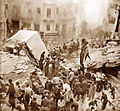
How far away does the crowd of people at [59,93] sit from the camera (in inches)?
297

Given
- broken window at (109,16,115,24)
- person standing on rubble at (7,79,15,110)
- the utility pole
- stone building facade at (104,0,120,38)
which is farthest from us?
broken window at (109,16,115,24)

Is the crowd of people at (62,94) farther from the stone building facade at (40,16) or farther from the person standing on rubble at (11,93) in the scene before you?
the stone building facade at (40,16)

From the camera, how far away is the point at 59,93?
7938 millimetres

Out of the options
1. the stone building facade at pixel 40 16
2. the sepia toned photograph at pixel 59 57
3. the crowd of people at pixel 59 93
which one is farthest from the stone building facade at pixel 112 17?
the crowd of people at pixel 59 93

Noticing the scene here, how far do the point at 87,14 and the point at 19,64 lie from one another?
12005 mm

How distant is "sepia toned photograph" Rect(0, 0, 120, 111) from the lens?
812 cm

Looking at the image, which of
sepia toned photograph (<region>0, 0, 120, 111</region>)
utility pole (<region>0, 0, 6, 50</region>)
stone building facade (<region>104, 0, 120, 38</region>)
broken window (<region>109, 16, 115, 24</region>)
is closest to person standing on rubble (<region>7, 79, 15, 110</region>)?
sepia toned photograph (<region>0, 0, 120, 111</region>)

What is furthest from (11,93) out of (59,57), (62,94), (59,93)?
(59,57)

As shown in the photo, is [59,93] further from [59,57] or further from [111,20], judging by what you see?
[111,20]

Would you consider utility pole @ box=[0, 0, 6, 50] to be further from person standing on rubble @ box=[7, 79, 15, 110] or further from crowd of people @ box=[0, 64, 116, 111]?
person standing on rubble @ box=[7, 79, 15, 110]

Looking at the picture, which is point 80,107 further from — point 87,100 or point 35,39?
point 35,39

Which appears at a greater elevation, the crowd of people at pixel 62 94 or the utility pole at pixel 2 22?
the utility pole at pixel 2 22

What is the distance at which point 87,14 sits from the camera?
67.0ft

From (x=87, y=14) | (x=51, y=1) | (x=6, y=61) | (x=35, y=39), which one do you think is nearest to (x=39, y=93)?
(x=6, y=61)
